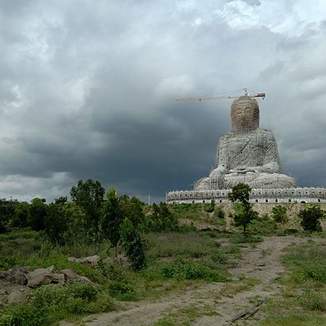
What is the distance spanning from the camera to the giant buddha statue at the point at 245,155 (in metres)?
70.8

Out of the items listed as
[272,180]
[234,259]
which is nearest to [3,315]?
[234,259]

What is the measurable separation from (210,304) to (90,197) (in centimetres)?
1732

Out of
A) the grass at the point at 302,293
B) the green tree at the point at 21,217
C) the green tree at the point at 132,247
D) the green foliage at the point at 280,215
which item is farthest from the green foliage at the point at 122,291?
the green foliage at the point at 280,215

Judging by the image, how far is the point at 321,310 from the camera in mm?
13742

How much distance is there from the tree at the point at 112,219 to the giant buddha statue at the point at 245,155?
44.9 metres

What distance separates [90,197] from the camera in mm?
30203

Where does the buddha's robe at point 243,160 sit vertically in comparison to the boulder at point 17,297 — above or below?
above

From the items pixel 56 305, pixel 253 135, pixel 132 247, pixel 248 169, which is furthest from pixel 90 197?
pixel 253 135

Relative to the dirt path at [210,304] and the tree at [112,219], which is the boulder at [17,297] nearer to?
the dirt path at [210,304]

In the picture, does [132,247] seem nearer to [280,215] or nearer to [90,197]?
[90,197]

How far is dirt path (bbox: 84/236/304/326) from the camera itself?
1177cm

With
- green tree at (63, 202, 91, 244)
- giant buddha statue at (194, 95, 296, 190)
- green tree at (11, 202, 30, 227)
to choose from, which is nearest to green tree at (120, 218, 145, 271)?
green tree at (63, 202, 91, 244)

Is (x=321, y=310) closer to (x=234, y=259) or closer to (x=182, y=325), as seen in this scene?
(x=182, y=325)

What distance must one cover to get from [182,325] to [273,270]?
11940mm
